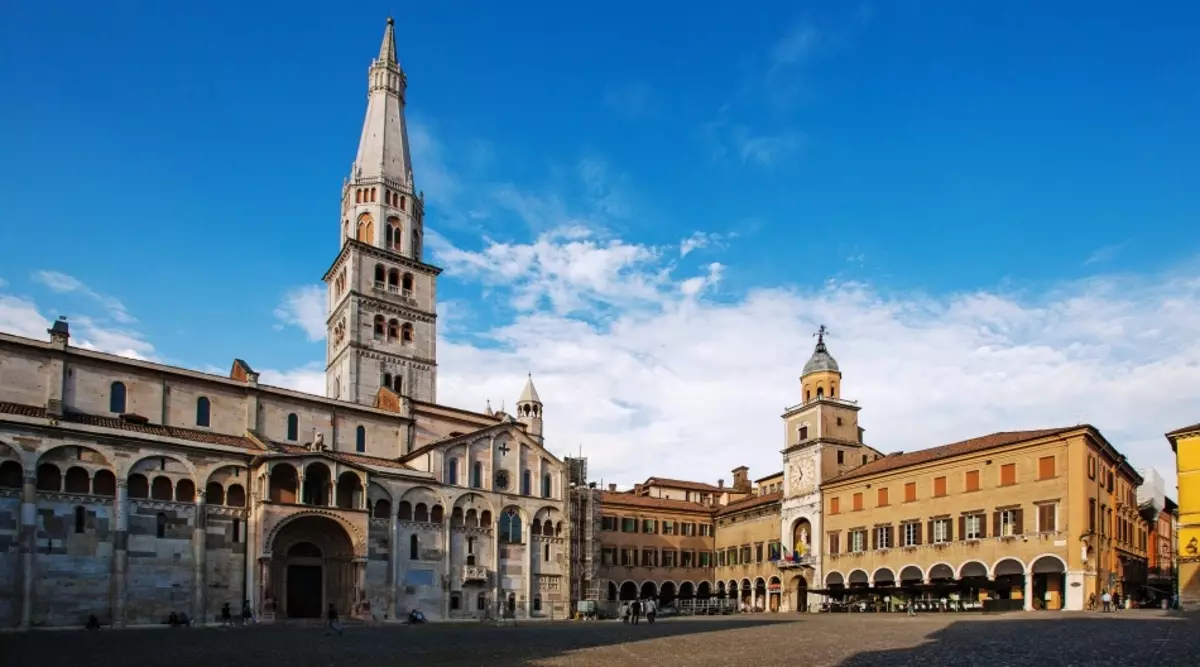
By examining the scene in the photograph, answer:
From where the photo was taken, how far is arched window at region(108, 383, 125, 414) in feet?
146

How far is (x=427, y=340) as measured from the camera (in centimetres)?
6450

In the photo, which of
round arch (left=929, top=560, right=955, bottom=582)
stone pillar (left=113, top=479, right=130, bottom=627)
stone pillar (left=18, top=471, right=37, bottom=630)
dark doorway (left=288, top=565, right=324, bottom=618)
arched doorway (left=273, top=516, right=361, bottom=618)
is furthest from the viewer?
round arch (left=929, top=560, right=955, bottom=582)

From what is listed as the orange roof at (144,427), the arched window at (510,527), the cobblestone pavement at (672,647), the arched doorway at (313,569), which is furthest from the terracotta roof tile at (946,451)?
the orange roof at (144,427)

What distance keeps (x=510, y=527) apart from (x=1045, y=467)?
30.0m

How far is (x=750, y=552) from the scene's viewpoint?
7412 centimetres

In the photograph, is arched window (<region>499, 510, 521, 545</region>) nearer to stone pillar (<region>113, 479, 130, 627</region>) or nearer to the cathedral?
the cathedral

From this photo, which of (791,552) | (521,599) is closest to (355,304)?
(521,599)

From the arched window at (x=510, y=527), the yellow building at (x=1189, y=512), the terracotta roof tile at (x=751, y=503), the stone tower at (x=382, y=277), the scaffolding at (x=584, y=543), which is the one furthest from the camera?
the terracotta roof tile at (x=751, y=503)

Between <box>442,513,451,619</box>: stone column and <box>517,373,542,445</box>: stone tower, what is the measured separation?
1970cm

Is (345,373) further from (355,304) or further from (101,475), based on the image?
(101,475)

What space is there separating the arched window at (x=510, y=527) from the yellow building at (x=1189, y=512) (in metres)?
36.9

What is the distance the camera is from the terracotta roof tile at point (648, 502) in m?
75.9

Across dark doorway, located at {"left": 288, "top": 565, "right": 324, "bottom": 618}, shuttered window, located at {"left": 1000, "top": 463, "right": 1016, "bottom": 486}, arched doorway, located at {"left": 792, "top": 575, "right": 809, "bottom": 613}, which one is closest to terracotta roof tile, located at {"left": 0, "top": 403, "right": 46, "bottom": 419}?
dark doorway, located at {"left": 288, "top": 565, "right": 324, "bottom": 618}

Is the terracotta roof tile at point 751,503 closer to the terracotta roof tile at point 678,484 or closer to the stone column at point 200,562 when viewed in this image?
the terracotta roof tile at point 678,484
